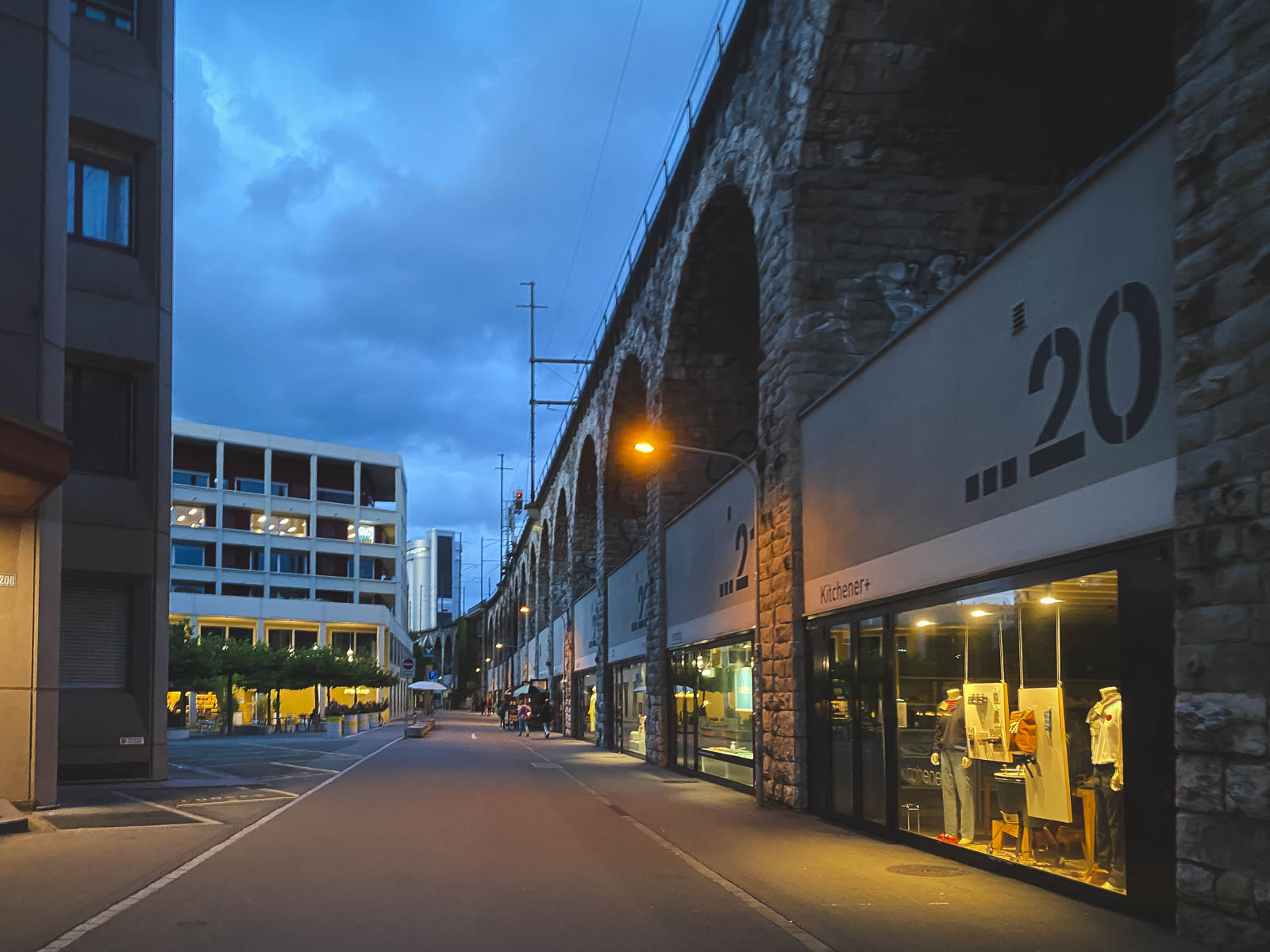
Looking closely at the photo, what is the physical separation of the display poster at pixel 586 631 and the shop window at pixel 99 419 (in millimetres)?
17958

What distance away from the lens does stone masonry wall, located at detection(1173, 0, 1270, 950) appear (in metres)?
7.71

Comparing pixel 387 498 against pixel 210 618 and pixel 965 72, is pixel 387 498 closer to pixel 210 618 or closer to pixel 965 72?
pixel 210 618

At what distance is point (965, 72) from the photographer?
16391 millimetres

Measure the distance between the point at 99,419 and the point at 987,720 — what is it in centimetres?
1831

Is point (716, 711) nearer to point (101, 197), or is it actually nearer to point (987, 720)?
point (987, 720)

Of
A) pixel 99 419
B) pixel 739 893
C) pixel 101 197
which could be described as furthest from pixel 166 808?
pixel 101 197

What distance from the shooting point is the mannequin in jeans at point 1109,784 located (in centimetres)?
938

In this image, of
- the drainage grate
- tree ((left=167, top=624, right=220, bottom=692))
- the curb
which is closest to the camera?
the drainage grate

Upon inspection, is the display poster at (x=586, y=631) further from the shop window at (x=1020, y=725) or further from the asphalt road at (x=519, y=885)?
the shop window at (x=1020, y=725)

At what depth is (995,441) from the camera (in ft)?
37.8

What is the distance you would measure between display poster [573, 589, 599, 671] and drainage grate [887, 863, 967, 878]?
26853mm

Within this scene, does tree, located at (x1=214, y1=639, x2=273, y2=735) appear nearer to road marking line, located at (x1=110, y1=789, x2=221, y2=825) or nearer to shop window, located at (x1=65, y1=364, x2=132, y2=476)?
shop window, located at (x1=65, y1=364, x2=132, y2=476)

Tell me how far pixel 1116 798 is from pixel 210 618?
72435 millimetres

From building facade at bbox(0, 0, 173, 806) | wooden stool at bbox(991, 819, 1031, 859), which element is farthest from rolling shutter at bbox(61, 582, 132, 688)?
wooden stool at bbox(991, 819, 1031, 859)
